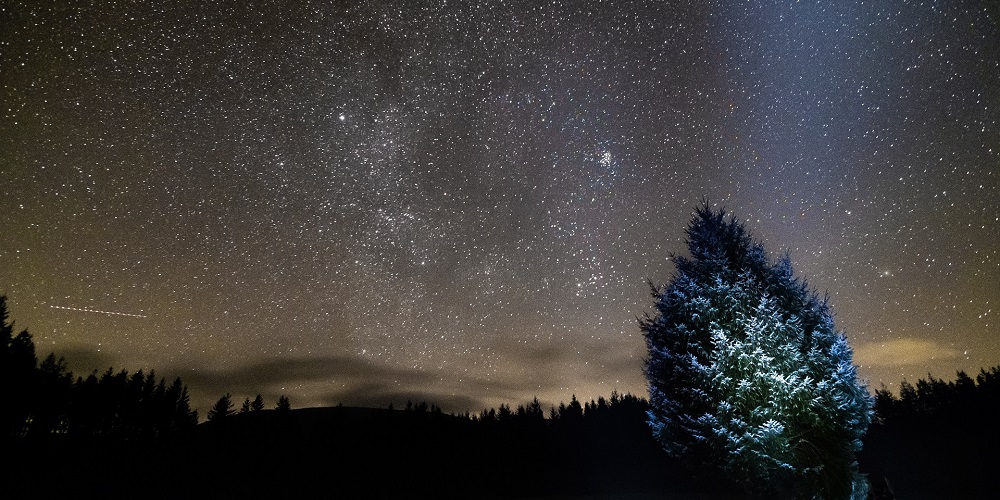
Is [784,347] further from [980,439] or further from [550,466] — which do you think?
[980,439]

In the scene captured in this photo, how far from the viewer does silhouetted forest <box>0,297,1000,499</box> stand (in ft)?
175

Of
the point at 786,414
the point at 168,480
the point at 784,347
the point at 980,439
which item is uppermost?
the point at 980,439

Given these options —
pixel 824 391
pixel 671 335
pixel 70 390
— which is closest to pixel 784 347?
pixel 824 391

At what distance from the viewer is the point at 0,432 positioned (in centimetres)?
4975

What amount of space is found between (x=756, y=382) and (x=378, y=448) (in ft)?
295

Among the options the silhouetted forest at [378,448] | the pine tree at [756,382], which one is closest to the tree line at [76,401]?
the silhouetted forest at [378,448]

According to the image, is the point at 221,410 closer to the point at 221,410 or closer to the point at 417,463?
the point at 221,410

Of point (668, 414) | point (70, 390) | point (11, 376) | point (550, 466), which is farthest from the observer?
point (550, 466)

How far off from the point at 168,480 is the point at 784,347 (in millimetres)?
77008

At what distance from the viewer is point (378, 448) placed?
294 ft

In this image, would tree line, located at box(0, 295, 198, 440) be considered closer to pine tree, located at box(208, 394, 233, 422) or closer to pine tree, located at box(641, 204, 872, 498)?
pine tree, located at box(208, 394, 233, 422)

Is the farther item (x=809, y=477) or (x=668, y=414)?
(x=668, y=414)

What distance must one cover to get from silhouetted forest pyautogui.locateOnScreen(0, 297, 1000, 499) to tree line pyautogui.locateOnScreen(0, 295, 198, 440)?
21 centimetres

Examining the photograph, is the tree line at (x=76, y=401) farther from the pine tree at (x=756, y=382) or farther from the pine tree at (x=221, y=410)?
the pine tree at (x=756, y=382)
